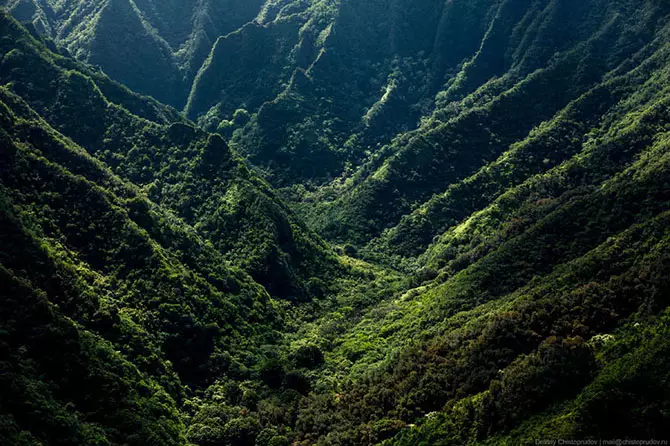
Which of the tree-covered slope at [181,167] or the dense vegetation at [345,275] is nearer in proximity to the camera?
the dense vegetation at [345,275]

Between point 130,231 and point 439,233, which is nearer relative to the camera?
point 130,231

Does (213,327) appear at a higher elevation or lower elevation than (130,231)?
lower

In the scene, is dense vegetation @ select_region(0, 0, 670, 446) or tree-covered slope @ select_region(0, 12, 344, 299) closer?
dense vegetation @ select_region(0, 0, 670, 446)

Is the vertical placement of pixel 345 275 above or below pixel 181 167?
below

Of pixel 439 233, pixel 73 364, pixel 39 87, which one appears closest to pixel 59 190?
pixel 73 364

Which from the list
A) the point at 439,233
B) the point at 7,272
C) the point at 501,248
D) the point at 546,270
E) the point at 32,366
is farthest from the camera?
the point at 439,233

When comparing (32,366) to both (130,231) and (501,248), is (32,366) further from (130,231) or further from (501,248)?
(501,248)

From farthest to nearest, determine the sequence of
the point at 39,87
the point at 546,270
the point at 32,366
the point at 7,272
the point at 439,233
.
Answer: the point at 439,233, the point at 39,87, the point at 546,270, the point at 7,272, the point at 32,366

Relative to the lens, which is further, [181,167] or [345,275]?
[345,275]
